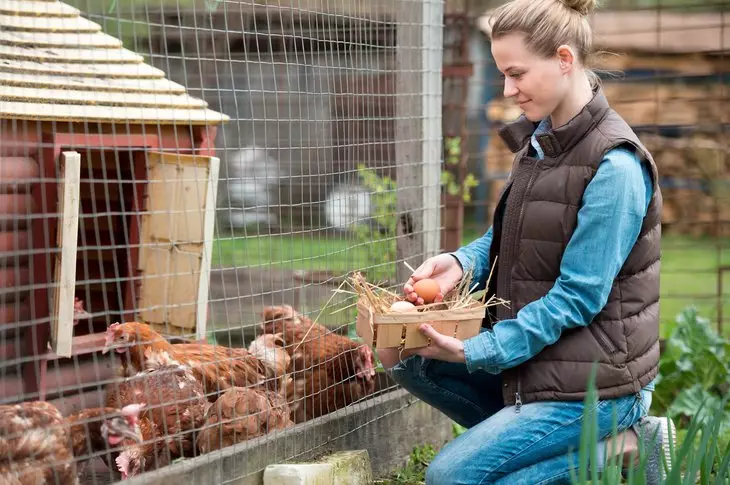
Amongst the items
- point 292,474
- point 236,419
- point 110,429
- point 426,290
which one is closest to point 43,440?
point 110,429

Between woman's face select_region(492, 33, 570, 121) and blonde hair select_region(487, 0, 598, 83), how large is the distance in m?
0.02

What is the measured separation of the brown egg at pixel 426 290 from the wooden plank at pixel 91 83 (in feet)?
5.79

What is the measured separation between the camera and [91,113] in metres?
4.20

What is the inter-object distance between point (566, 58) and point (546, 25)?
129 mm

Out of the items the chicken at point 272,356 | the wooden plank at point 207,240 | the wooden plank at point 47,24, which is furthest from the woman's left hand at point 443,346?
the wooden plank at point 47,24

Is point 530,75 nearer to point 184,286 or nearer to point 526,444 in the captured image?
point 526,444

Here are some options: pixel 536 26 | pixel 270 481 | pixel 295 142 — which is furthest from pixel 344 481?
pixel 295 142

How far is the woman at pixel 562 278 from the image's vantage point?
321 centimetres

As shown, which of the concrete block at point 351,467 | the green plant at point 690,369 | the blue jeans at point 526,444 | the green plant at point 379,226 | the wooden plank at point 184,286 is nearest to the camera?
the blue jeans at point 526,444

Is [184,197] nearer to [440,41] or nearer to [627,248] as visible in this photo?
[440,41]

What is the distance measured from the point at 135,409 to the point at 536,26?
6.21 ft

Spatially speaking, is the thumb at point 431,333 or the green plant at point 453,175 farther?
the green plant at point 453,175

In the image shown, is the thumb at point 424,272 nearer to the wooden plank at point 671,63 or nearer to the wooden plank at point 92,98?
the wooden plank at point 92,98

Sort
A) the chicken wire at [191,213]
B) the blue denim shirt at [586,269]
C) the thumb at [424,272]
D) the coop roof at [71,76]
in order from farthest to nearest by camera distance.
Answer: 1. the coop roof at [71,76]
2. the chicken wire at [191,213]
3. the thumb at [424,272]
4. the blue denim shirt at [586,269]
